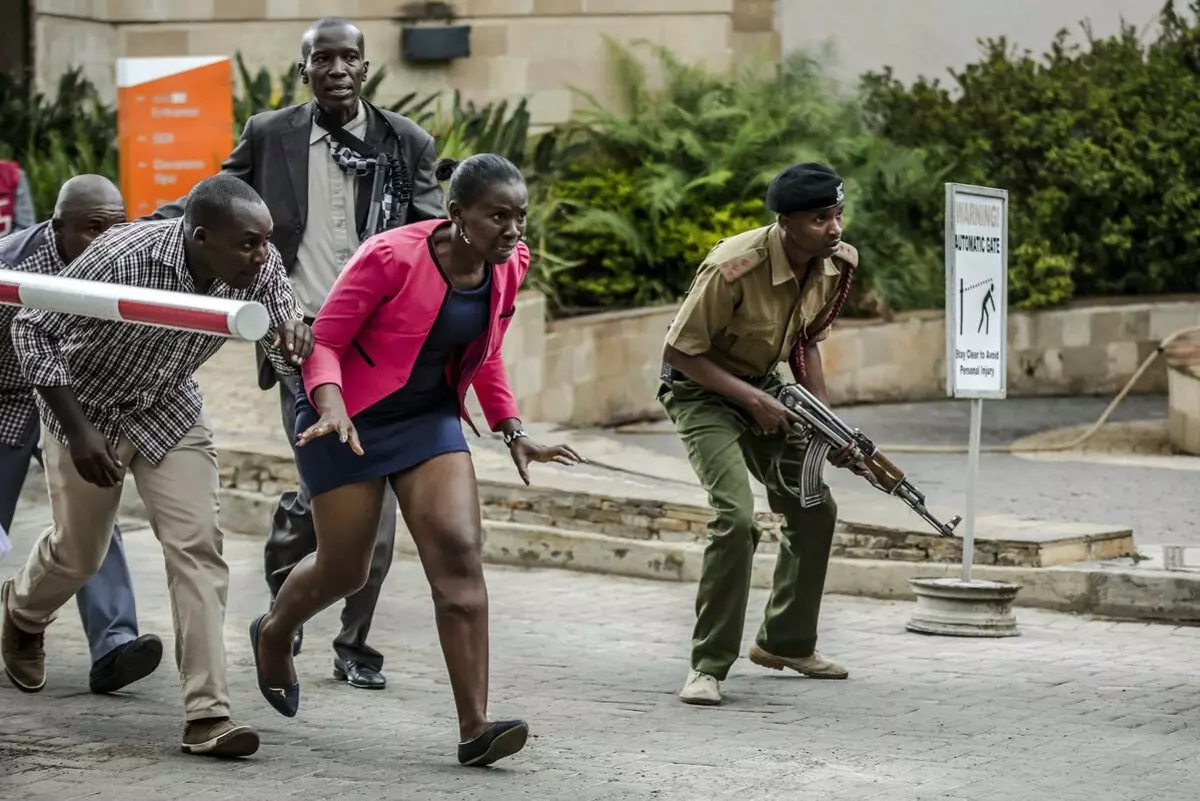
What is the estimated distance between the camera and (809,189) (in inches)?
278

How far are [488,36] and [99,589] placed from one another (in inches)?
398

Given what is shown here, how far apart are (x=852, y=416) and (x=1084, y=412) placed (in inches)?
71.8

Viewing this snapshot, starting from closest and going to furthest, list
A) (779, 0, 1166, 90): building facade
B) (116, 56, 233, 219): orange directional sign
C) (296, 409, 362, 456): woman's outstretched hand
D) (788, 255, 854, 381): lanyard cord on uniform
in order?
1. (296, 409, 362, 456): woman's outstretched hand
2. (788, 255, 854, 381): lanyard cord on uniform
3. (116, 56, 233, 219): orange directional sign
4. (779, 0, 1166, 90): building facade

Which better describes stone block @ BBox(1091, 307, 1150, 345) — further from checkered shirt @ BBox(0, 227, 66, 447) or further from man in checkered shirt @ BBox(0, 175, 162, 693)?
checkered shirt @ BBox(0, 227, 66, 447)

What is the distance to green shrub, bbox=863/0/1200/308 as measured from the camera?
16.6 meters

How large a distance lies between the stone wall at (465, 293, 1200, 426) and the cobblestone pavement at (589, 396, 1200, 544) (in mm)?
196

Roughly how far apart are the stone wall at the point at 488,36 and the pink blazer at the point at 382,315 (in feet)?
34.5

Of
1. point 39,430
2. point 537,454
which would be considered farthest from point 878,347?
point 537,454

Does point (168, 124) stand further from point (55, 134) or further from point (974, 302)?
point (974, 302)

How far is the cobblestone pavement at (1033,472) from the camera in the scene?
1121 cm

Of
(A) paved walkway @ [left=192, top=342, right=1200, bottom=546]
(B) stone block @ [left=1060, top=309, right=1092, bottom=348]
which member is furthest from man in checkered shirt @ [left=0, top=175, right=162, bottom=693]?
(B) stone block @ [left=1060, top=309, right=1092, bottom=348]

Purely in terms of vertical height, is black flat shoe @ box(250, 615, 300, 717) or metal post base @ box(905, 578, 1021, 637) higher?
metal post base @ box(905, 578, 1021, 637)

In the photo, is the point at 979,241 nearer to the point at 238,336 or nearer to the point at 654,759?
the point at 654,759

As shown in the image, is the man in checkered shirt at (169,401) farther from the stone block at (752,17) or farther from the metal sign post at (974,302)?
the stone block at (752,17)
